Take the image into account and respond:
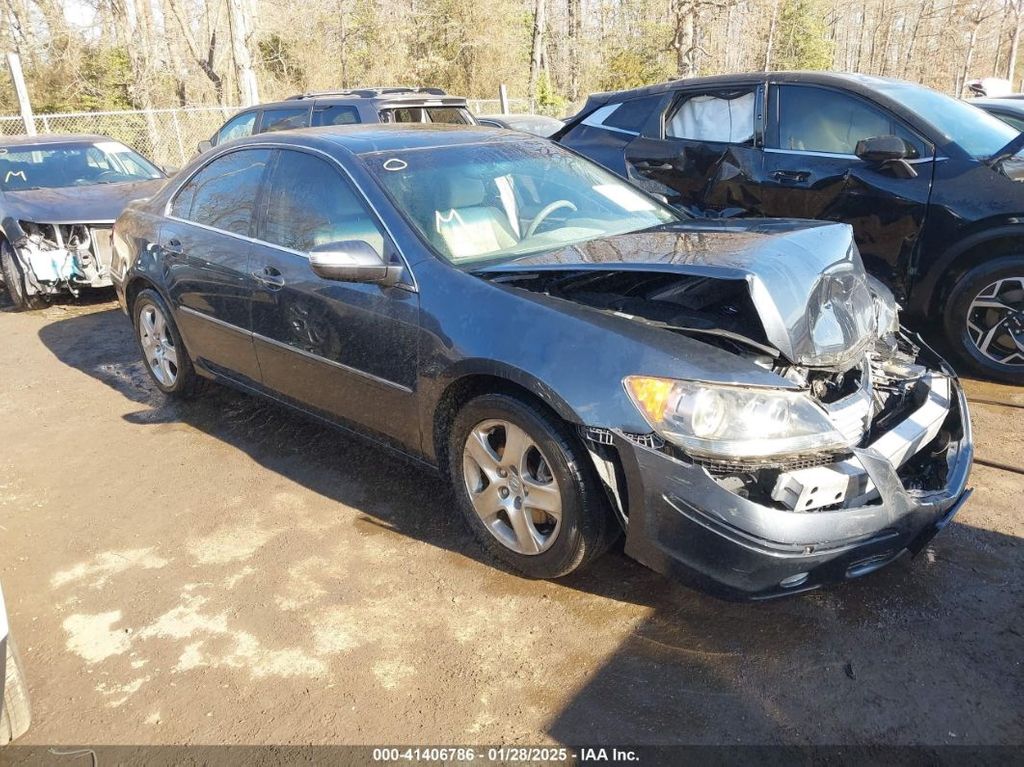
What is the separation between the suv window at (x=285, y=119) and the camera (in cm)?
898

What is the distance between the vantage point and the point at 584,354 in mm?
2711

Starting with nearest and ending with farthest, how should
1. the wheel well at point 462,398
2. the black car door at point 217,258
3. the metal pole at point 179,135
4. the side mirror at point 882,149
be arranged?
the wheel well at point 462,398
the black car door at point 217,258
the side mirror at point 882,149
the metal pole at point 179,135

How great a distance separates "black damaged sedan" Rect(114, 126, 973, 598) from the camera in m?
2.52

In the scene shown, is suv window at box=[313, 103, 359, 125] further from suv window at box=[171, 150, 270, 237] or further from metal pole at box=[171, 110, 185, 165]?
metal pole at box=[171, 110, 185, 165]

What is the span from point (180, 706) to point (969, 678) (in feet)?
8.14

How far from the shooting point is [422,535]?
3510 mm

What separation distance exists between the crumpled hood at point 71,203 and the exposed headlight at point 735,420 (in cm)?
663

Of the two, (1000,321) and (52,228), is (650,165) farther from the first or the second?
(52,228)

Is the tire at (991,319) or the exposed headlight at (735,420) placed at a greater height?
the exposed headlight at (735,420)

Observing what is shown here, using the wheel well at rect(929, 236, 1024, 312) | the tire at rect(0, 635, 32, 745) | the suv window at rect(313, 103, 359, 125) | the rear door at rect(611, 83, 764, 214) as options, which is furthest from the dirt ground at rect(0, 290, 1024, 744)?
the suv window at rect(313, 103, 359, 125)

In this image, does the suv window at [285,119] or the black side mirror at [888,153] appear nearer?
the black side mirror at [888,153]

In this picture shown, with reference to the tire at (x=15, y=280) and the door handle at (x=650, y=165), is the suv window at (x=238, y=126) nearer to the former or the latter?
the tire at (x=15, y=280)

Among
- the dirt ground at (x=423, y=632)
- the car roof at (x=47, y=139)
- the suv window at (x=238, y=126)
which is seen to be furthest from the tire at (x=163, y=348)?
the suv window at (x=238, y=126)

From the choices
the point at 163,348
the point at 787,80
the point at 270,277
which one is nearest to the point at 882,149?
the point at 787,80
